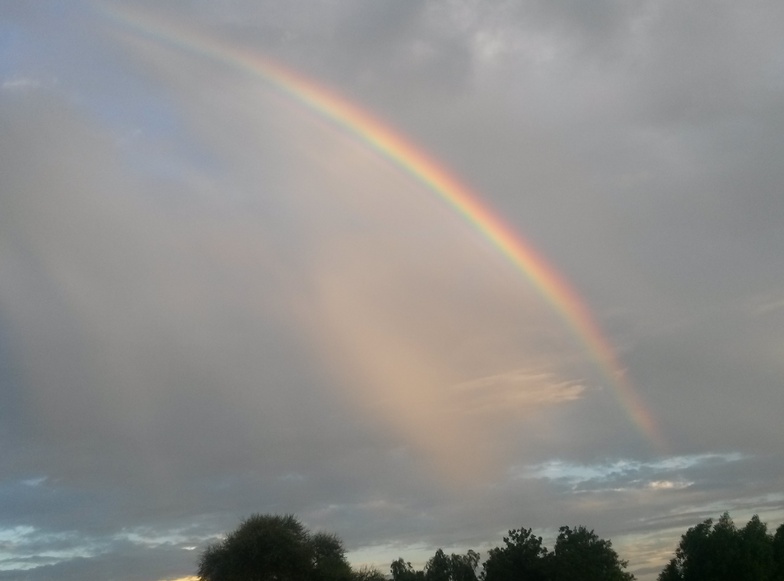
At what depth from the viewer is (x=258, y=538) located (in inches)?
3194

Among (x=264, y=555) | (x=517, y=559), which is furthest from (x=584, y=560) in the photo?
(x=264, y=555)

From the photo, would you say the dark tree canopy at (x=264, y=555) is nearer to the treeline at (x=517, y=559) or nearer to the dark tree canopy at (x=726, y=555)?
the treeline at (x=517, y=559)

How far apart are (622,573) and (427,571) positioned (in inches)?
1004

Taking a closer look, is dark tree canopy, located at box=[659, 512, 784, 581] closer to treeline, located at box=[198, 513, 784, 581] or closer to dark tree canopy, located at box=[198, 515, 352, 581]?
treeline, located at box=[198, 513, 784, 581]

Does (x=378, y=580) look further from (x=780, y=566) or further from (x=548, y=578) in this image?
(x=780, y=566)

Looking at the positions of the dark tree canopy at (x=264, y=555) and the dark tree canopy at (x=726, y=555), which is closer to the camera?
the dark tree canopy at (x=264, y=555)

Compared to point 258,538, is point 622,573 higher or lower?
lower

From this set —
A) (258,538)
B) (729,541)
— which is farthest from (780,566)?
(258,538)

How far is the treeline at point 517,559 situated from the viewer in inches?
3204

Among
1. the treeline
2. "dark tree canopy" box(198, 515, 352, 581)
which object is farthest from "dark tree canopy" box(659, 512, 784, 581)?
"dark tree canopy" box(198, 515, 352, 581)

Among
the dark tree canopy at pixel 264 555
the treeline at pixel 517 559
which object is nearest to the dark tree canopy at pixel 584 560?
the treeline at pixel 517 559

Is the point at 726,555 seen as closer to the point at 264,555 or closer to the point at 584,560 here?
the point at 584,560

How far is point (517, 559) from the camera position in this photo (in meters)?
92.9

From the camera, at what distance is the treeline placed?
81.4 meters
